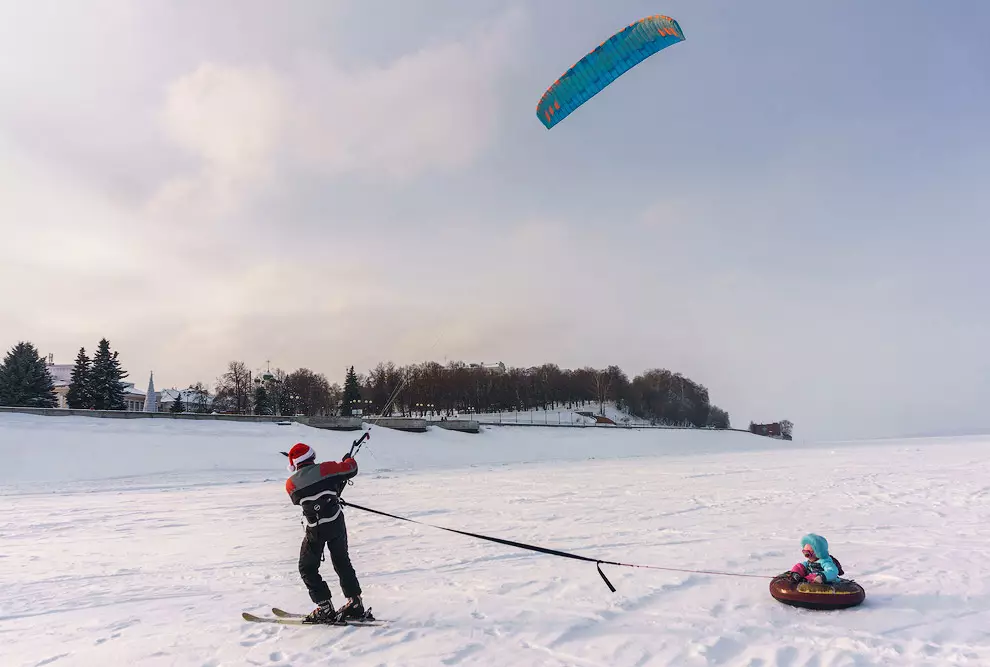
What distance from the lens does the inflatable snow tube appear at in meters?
6.00

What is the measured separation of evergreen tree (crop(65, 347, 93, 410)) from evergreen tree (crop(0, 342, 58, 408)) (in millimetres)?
3176

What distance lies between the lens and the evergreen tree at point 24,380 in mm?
53906

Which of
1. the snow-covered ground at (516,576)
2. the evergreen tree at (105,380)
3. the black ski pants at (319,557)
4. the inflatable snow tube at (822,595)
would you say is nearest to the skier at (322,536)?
the black ski pants at (319,557)

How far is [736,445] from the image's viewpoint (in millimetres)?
70000

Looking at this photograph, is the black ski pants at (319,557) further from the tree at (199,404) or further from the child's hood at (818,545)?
the tree at (199,404)

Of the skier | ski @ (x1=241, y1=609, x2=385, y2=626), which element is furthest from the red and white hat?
ski @ (x1=241, y1=609, x2=385, y2=626)

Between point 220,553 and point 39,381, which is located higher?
point 39,381

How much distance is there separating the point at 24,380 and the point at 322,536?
62399 millimetres

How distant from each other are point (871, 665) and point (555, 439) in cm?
4722

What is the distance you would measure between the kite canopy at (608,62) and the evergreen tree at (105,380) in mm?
58957

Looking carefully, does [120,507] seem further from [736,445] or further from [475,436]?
[736,445]

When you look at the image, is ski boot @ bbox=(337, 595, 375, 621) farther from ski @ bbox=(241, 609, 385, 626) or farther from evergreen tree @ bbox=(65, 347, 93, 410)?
evergreen tree @ bbox=(65, 347, 93, 410)

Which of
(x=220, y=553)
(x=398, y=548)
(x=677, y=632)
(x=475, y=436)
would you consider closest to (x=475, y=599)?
(x=677, y=632)

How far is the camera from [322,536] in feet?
19.4
